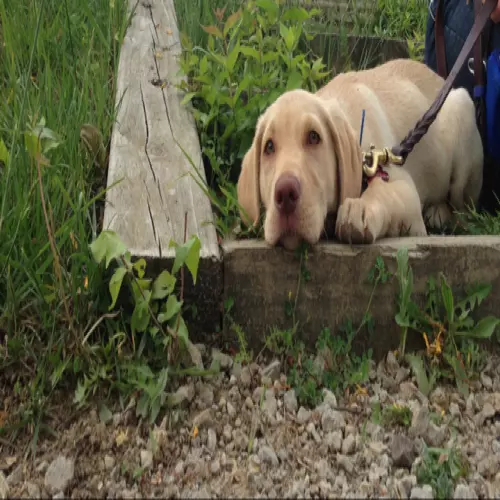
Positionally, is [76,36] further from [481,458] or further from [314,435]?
[481,458]

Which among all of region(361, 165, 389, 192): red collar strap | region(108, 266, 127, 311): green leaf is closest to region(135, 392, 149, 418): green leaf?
region(108, 266, 127, 311): green leaf

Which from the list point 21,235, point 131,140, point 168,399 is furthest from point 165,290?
point 131,140

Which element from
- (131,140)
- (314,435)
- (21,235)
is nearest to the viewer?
(314,435)

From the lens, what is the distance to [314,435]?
1800 mm

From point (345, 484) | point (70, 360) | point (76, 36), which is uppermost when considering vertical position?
point (76, 36)

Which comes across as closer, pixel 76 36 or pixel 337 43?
pixel 76 36

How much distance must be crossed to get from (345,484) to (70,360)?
839 millimetres

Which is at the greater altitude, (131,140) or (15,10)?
(15,10)

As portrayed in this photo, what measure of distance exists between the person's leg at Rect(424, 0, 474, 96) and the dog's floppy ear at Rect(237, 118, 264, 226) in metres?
1.49

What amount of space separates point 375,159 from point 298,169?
609 millimetres

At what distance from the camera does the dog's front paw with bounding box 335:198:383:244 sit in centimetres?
212

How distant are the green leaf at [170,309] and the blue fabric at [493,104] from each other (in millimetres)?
1863

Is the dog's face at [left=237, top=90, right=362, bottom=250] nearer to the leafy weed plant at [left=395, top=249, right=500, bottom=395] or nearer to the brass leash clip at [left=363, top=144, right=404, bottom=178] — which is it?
the brass leash clip at [left=363, top=144, right=404, bottom=178]

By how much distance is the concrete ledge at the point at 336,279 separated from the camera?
209cm
